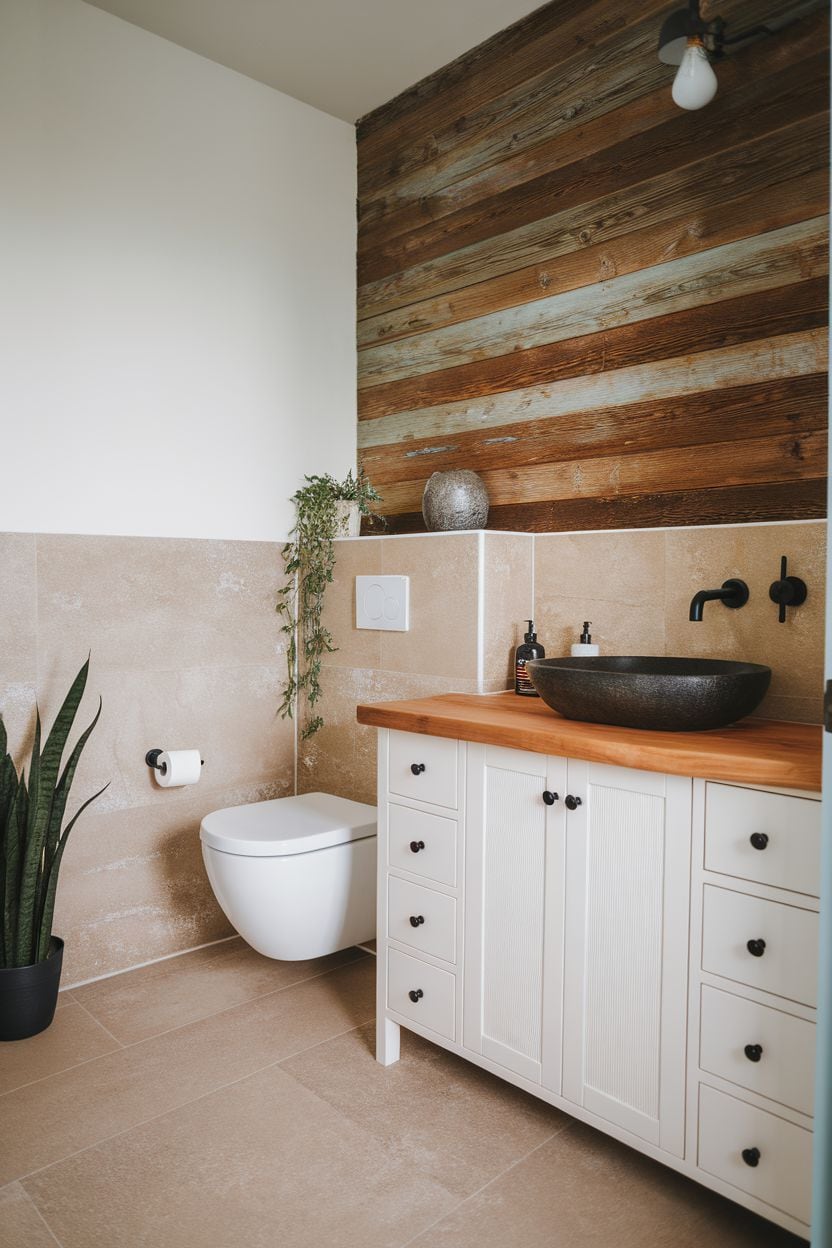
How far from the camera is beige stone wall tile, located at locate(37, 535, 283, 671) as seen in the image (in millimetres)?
2398

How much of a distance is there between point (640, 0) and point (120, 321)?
1.59 meters

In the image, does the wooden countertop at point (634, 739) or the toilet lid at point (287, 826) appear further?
the toilet lid at point (287, 826)

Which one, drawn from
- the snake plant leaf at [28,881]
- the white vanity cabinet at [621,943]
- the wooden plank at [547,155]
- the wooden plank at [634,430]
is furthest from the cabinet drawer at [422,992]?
the wooden plank at [547,155]

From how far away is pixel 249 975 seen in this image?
8.28ft

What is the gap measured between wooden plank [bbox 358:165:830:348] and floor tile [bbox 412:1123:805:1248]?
1.96 metres

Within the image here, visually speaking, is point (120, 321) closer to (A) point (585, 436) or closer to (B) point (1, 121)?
(B) point (1, 121)

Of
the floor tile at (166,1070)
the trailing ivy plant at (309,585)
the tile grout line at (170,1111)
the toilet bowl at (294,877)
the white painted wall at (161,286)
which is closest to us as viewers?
the tile grout line at (170,1111)

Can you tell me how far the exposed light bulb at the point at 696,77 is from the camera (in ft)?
6.03

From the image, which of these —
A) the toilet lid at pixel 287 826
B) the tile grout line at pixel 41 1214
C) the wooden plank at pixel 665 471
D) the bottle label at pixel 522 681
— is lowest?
the tile grout line at pixel 41 1214

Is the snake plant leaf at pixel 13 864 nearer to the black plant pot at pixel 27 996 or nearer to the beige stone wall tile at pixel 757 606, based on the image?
the black plant pot at pixel 27 996

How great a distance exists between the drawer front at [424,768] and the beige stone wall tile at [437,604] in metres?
0.44

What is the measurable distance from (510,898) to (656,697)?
522mm

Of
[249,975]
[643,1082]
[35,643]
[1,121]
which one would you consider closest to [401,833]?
[643,1082]

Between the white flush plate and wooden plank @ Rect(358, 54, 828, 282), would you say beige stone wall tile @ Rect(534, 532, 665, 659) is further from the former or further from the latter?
wooden plank @ Rect(358, 54, 828, 282)
